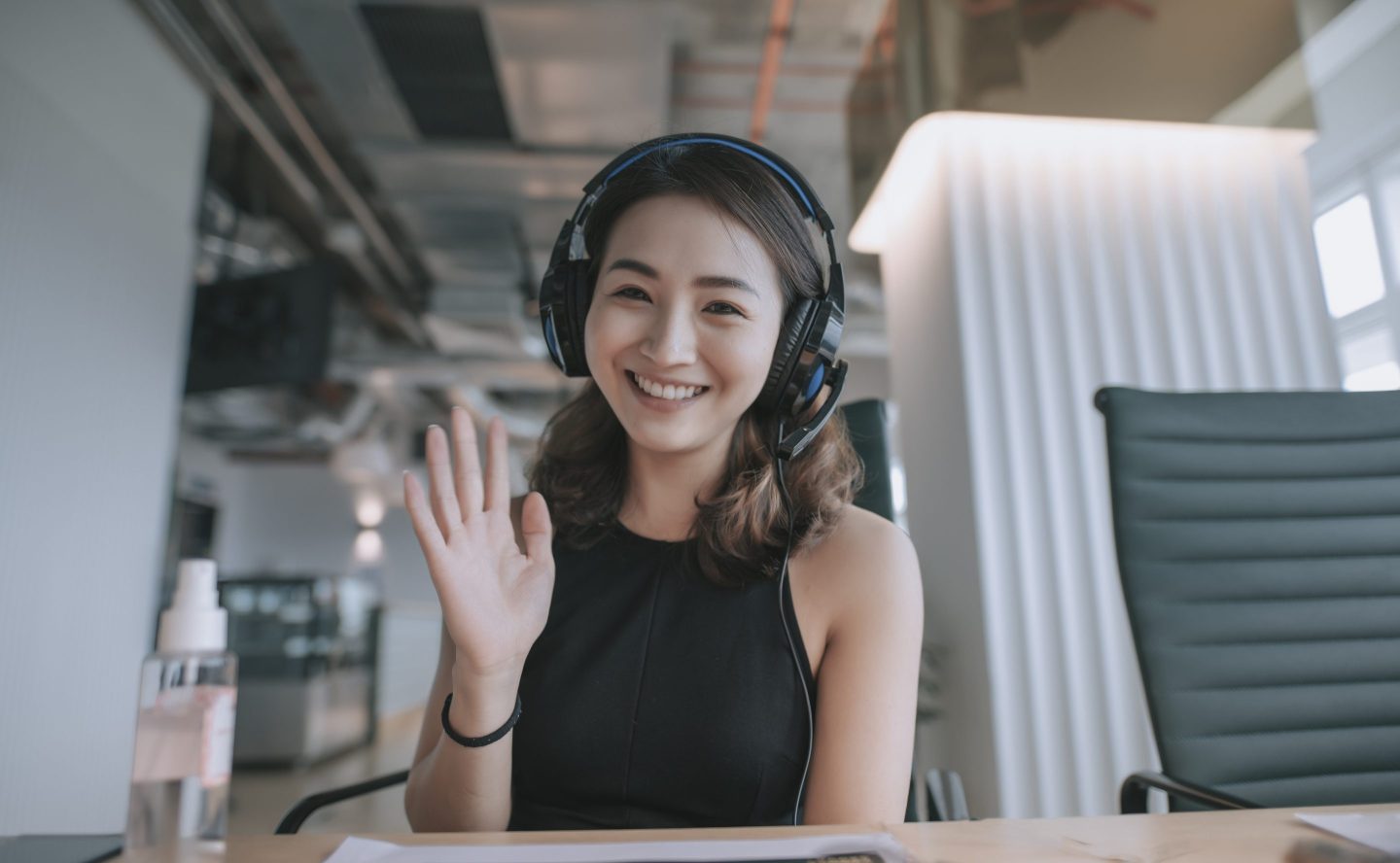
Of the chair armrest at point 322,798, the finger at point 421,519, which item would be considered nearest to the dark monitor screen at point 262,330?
the chair armrest at point 322,798

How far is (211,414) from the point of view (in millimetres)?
7844

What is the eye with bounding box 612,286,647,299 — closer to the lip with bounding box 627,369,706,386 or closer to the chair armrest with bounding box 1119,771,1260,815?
the lip with bounding box 627,369,706,386

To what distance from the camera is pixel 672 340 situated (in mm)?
934

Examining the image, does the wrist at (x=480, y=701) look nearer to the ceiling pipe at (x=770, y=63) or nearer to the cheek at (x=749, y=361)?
the cheek at (x=749, y=361)

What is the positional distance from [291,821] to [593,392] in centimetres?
66

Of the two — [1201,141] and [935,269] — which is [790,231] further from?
[1201,141]

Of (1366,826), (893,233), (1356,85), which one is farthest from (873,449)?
(1356,85)

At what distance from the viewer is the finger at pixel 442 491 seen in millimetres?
Result: 740

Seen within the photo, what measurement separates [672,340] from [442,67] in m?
3.23

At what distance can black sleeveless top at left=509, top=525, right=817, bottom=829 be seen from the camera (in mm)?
910

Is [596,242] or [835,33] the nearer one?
[596,242]

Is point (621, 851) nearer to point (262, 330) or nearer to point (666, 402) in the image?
point (666, 402)

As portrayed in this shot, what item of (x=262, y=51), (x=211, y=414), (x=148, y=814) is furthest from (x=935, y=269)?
(x=211, y=414)

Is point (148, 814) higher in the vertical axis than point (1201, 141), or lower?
lower
